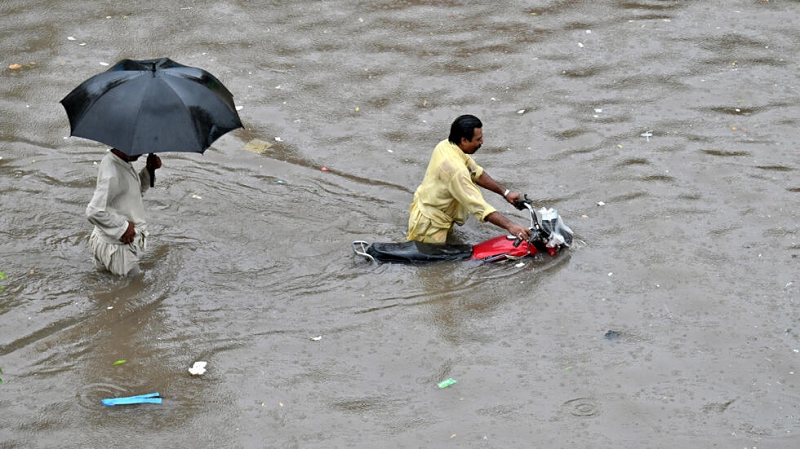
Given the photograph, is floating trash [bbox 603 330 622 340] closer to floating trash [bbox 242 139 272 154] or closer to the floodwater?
the floodwater

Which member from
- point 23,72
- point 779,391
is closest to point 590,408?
point 779,391

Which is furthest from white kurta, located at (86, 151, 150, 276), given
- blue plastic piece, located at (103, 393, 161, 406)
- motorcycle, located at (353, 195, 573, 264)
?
motorcycle, located at (353, 195, 573, 264)

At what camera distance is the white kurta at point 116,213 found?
5.59m

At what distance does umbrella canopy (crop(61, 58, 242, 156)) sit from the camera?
206 inches

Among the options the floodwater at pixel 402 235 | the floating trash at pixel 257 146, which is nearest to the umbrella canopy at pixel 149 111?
the floodwater at pixel 402 235

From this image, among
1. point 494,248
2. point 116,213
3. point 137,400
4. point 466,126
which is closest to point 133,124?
point 116,213

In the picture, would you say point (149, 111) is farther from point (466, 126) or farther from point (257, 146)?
point (257, 146)

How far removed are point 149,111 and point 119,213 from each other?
33.5 inches

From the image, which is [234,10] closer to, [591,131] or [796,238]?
[591,131]

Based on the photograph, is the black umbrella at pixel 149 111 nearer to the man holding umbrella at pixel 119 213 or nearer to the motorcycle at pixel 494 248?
the man holding umbrella at pixel 119 213

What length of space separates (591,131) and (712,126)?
3.66 feet

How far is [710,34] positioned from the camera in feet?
31.3

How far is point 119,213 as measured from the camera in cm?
578

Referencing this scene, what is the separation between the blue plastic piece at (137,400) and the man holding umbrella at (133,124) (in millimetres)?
1251
